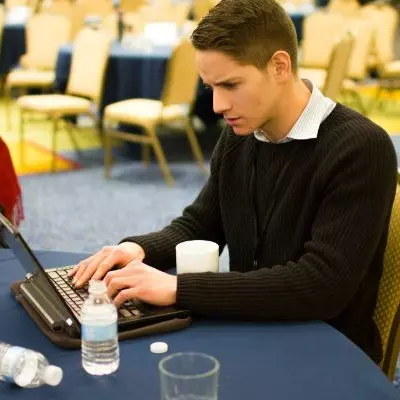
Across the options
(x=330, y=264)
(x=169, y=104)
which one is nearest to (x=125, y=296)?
(x=330, y=264)

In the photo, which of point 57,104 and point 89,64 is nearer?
point 57,104

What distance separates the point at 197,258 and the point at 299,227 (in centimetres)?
23

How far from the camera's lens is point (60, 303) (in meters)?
1.30

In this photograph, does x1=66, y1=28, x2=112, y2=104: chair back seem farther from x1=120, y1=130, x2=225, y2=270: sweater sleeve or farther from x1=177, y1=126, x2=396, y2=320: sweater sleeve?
x1=177, y1=126, x2=396, y2=320: sweater sleeve

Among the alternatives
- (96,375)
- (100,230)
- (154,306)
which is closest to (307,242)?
(154,306)

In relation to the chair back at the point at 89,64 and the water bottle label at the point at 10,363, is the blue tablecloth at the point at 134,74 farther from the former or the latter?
the water bottle label at the point at 10,363

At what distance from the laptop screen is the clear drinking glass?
0.30 meters

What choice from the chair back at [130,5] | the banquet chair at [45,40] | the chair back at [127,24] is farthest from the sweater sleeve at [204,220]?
the chair back at [130,5]

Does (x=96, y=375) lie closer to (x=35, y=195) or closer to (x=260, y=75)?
(x=260, y=75)

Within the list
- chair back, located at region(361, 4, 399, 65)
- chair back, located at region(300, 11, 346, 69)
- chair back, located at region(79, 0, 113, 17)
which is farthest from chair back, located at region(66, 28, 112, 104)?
chair back, located at region(79, 0, 113, 17)

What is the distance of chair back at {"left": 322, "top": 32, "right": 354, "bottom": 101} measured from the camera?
16.1 ft

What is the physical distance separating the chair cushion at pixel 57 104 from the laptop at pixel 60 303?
3.65 metres

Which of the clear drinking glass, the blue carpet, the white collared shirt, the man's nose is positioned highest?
the man's nose

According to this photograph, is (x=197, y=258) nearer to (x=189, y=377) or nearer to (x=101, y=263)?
(x=101, y=263)
